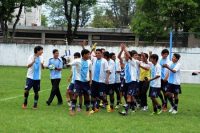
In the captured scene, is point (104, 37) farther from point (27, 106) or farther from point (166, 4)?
point (27, 106)

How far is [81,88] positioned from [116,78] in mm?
2200

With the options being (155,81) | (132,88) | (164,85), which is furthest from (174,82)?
(132,88)

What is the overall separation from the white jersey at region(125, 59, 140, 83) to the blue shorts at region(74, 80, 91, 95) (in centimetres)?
118

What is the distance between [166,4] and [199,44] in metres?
19.8

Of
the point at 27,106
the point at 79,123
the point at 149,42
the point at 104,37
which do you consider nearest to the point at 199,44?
the point at 27,106

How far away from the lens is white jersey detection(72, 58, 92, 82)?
44.5 feet

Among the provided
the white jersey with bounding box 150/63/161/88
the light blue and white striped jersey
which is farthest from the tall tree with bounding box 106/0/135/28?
the white jersey with bounding box 150/63/161/88

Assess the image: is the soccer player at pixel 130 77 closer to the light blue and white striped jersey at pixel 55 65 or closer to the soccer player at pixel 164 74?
the soccer player at pixel 164 74

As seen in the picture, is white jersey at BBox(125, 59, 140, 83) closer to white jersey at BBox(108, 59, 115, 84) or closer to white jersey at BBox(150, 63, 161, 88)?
white jersey at BBox(150, 63, 161, 88)

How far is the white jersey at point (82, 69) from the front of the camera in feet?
44.5

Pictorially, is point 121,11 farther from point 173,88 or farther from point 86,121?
point 86,121

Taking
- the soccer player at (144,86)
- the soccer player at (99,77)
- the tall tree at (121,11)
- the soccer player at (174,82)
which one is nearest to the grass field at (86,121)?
the soccer player at (144,86)

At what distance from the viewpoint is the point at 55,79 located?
1612 centimetres

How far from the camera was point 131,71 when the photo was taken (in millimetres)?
13727
